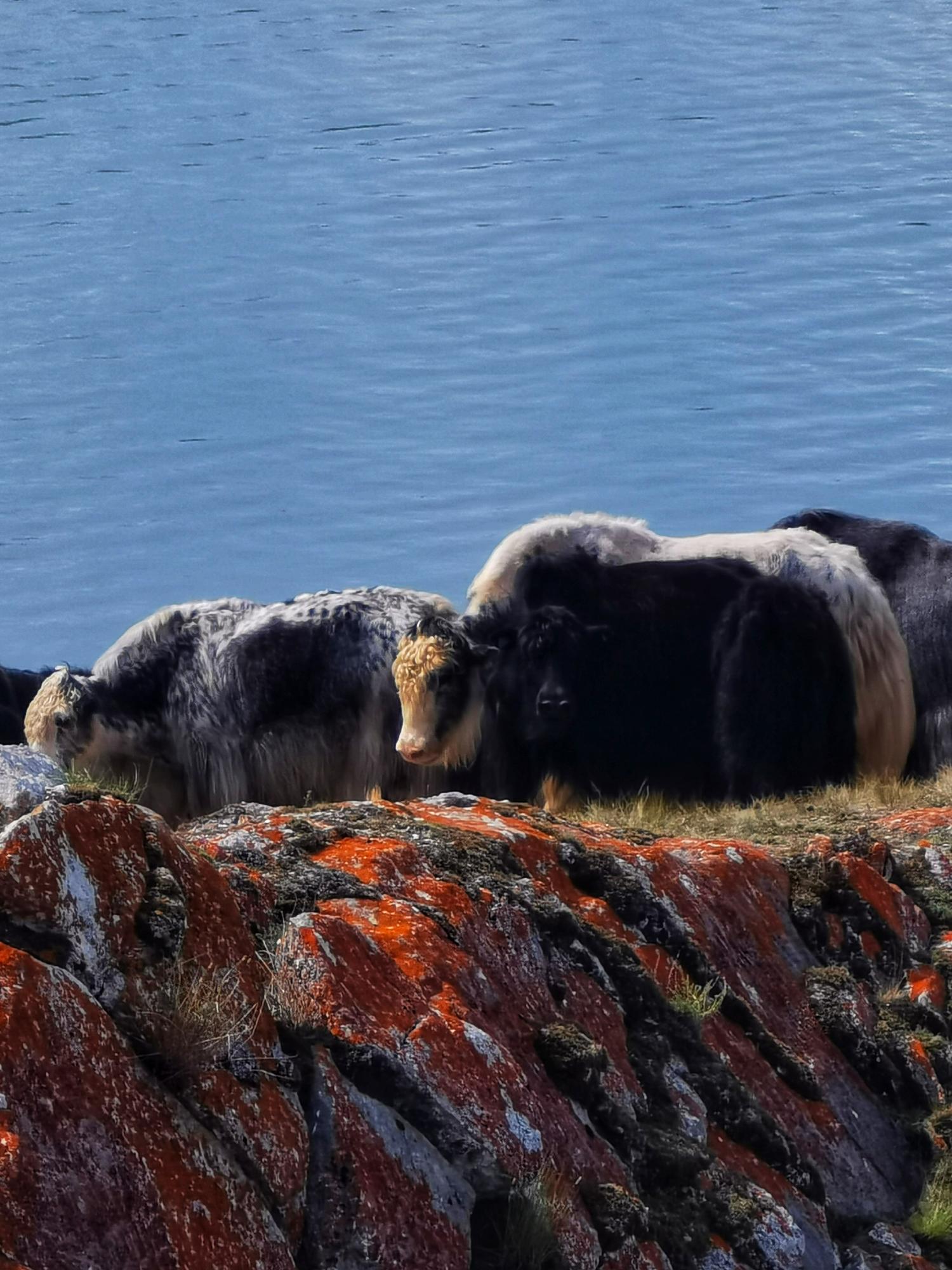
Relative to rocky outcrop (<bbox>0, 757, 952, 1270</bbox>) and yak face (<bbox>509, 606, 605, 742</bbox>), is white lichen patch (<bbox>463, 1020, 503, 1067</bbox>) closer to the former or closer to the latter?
rocky outcrop (<bbox>0, 757, 952, 1270</bbox>)

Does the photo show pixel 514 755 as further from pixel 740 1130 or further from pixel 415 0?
pixel 415 0

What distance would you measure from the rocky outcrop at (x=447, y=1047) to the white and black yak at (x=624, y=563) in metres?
2.79

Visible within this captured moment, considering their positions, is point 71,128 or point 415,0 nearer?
point 71,128

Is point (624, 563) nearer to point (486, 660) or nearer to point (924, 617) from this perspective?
point (486, 660)

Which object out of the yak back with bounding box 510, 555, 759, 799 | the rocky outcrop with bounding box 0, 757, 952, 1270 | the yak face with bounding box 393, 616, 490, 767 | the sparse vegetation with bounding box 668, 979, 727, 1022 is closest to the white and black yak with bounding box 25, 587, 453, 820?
the yak face with bounding box 393, 616, 490, 767

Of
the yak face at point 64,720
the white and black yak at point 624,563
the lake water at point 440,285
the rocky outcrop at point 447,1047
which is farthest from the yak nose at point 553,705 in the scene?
the lake water at point 440,285

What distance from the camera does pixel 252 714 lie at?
8008mm

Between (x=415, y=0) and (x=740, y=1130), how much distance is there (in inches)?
1373

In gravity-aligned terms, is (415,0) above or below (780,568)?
above

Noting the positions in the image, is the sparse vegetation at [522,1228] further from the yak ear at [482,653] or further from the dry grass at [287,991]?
the yak ear at [482,653]

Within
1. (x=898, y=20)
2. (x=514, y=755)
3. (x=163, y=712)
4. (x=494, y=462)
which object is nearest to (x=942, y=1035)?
(x=514, y=755)

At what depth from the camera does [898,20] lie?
3309 centimetres

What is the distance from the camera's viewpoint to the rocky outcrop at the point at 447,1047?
293cm

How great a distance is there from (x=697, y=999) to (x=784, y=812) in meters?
2.80
